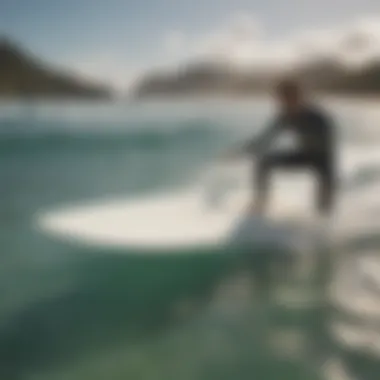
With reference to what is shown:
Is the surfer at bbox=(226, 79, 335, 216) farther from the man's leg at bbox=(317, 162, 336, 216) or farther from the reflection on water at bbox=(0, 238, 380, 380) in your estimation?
the reflection on water at bbox=(0, 238, 380, 380)

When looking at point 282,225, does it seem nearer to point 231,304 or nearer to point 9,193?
point 231,304

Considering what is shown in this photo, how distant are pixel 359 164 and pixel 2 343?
0.71 m

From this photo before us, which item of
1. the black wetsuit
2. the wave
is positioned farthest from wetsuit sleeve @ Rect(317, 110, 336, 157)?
the wave

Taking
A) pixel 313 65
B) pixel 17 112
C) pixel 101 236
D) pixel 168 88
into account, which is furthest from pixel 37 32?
pixel 313 65

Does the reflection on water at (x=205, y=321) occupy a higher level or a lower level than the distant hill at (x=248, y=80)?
lower

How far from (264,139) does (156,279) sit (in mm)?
324

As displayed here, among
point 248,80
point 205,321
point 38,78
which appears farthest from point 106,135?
point 205,321

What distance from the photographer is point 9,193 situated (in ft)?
3.40

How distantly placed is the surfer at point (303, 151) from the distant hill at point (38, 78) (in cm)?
32

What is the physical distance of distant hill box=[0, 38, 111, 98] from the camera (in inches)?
41.0

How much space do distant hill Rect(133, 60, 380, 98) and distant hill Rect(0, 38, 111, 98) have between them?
0.32 ft

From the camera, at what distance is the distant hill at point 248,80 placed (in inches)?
40.3

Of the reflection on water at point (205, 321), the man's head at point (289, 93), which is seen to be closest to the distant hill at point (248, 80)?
the man's head at point (289, 93)

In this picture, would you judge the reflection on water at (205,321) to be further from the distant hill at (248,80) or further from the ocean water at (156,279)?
the distant hill at (248,80)
